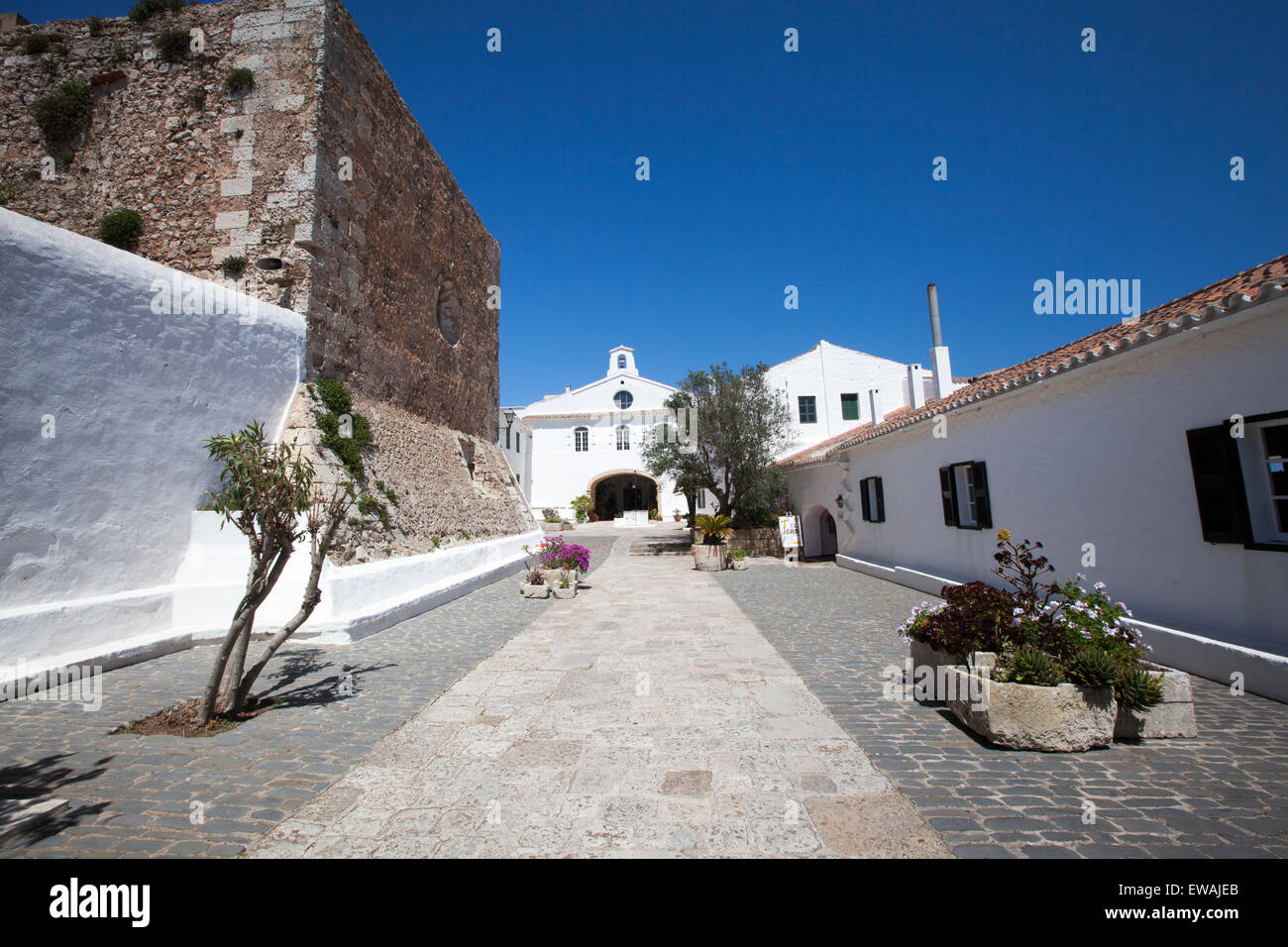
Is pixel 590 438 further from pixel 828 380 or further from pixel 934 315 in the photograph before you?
Answer: pixel 934 315

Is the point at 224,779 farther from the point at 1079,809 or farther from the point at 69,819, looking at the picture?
the point at 1079,809

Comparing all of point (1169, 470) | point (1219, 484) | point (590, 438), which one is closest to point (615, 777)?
point (1219, 484)

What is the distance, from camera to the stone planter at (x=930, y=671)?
4.41 metres

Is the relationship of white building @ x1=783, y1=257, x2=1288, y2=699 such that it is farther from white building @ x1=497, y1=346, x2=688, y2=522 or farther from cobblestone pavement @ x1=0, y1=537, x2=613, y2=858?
white building @ x1=497, y1=346, x2=688, y2=522

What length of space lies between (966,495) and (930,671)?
5.75m

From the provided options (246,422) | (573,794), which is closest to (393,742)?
(573,794)

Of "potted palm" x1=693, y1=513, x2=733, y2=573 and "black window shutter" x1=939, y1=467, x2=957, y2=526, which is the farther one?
"potted palm" x1=693, y1=513, x2=733, y2=573

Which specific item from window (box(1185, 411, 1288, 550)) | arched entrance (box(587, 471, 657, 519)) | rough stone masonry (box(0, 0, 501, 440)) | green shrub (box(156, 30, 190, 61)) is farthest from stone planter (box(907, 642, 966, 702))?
arched entrance (box(587, 471, 657, 519))

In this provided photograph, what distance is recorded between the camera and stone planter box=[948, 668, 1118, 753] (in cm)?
362

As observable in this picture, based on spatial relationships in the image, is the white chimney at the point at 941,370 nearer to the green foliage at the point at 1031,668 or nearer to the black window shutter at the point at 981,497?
the black window shutter at the point at 981,497

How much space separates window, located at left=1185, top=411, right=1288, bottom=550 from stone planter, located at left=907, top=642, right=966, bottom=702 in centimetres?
287

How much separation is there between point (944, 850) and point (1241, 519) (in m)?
4.60

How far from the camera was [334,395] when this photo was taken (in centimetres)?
870
